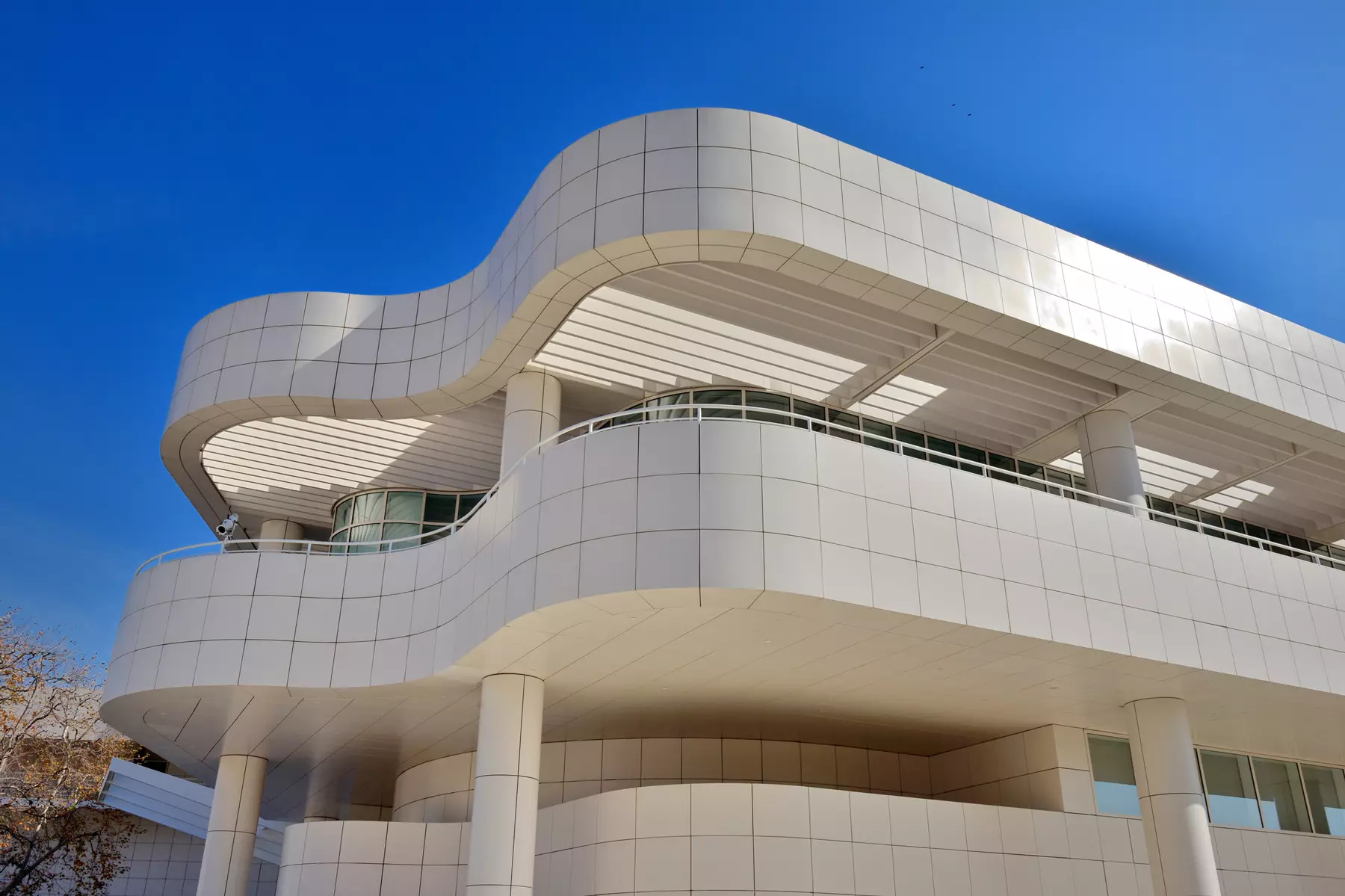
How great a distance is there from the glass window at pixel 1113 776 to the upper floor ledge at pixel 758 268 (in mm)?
8111

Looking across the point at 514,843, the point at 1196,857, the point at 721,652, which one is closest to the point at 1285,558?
the point at 1196,857

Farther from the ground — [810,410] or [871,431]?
[810,410]

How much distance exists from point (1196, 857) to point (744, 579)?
38.7 feet

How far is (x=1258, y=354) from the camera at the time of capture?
23.0m

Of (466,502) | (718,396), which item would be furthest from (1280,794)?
(466,502)

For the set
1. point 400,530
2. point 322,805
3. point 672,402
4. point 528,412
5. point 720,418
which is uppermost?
point 672,402

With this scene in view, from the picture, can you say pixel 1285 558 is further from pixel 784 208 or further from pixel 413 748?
pixel 413 748

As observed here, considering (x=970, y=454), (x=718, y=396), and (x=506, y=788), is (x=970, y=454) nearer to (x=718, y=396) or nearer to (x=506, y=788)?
(x=718, y=396)

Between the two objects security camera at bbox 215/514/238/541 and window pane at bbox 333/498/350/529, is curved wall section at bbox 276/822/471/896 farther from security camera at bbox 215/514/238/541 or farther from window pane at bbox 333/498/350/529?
security camera at bbox 215/514/238/541

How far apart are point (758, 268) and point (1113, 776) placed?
1480 cm

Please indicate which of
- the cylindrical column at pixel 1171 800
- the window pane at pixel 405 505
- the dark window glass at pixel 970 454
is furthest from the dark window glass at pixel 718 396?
the cylindrical column at pixel 1171 800

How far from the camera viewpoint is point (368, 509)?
26.5m

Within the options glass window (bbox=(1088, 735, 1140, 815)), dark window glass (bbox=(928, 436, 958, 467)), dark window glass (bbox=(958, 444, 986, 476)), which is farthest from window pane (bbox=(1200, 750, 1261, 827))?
dark window glass (bbox=(928, 436, 958, 467))

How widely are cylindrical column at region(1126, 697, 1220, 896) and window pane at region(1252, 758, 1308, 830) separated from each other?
6.31 meters
